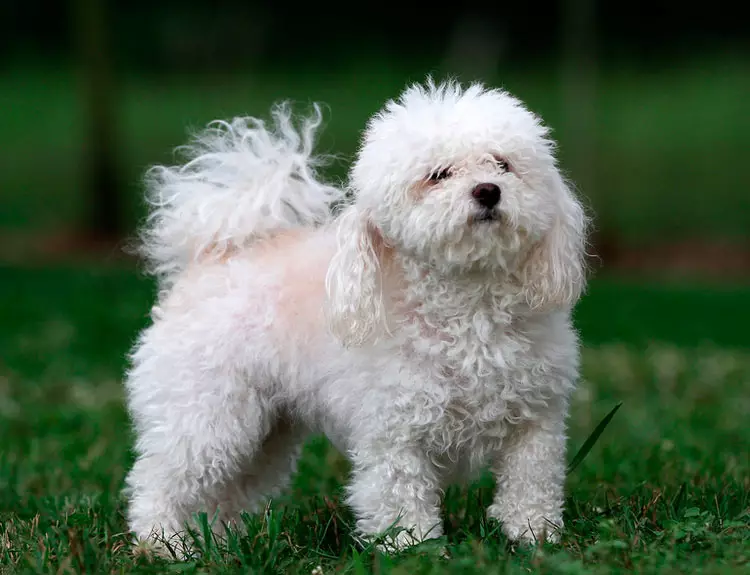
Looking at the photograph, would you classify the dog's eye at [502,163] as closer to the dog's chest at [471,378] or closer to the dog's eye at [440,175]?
the dog's eye at [440,175]

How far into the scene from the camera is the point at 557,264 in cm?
374

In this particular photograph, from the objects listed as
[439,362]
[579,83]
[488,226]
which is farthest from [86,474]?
[579,83]

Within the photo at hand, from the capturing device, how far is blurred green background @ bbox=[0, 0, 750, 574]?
4.00 meters

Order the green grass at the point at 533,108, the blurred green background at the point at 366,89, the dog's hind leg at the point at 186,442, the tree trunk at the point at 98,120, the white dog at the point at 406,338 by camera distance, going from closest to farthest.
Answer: the white dog at the point at 406,338 → the dog's hind leg at the point at 186,442 → the tree trunk at the point at 98,120 → the blurred green background at the point at 366,89 → the green grass at the point at 533,108

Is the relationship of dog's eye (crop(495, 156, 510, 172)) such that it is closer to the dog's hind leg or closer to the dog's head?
the dog's head

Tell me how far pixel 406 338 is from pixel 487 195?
59 cm

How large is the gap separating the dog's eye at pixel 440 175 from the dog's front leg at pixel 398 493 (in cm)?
91

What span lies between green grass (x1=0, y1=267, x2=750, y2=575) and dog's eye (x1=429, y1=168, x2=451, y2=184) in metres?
1.20

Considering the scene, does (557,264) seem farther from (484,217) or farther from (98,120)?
(98,120)

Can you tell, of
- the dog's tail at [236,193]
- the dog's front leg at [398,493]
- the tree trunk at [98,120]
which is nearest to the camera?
the dog's front leg at [398,493]

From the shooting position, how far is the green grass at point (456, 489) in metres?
3.54

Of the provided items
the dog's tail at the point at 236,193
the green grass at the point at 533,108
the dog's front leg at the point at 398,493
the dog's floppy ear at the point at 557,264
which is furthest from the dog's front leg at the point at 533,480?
the green grass at the point at 533,108

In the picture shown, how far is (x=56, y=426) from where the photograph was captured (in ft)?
21.1

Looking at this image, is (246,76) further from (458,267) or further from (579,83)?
(458,267)
